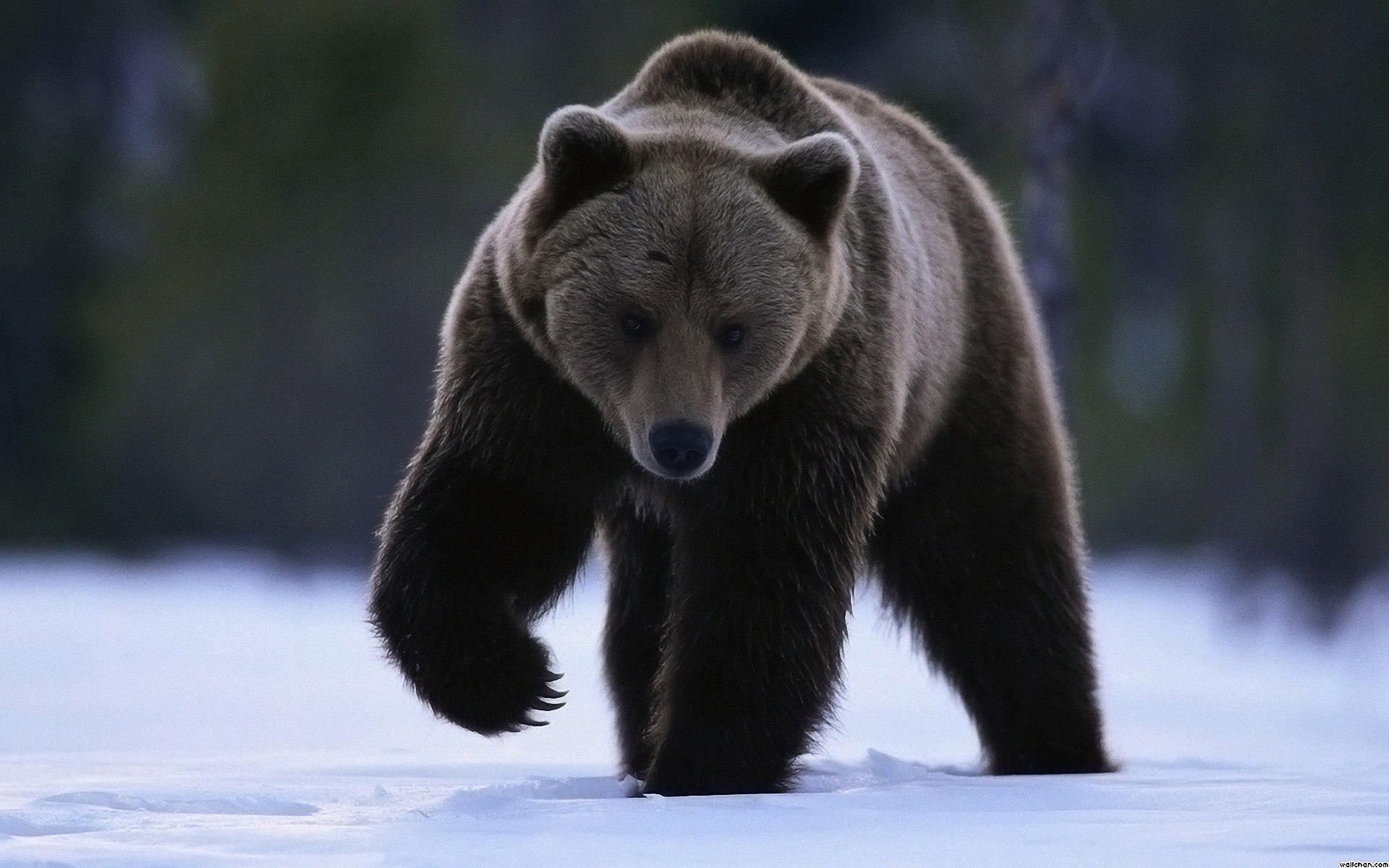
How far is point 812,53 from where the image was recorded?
2083cm

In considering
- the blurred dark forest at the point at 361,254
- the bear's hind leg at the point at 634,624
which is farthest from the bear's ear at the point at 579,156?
the blurred dark forest at the point at 361,254

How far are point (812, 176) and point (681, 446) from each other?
81cm

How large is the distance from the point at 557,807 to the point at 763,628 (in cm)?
90

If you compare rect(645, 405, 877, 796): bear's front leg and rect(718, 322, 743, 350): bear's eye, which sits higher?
rect(718, 322, 743, 350): bear's eye

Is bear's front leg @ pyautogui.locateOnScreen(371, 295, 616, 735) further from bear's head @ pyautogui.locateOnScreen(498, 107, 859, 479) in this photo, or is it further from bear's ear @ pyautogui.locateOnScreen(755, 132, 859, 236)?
bear's ear @ pyautogui.locateOnScreen(755, 132, 859, 236)

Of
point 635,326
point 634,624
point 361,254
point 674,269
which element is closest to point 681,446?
point 635,326

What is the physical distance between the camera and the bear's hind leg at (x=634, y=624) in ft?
18.4

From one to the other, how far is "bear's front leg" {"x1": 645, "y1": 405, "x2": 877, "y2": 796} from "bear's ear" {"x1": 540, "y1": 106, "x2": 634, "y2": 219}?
72cm

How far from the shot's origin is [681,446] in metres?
4.42

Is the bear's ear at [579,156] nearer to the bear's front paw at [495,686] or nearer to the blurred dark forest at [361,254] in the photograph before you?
the bear's front paw at [495,686]

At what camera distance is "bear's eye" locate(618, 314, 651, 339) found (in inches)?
182

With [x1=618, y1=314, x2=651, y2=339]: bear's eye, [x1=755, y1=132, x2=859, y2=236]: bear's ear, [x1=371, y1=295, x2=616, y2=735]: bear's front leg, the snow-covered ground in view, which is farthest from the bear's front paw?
[x1=755, y1=132, x2=859, y2=236]: bear's ear

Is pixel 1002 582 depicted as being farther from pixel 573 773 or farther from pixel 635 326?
pixel 635 326

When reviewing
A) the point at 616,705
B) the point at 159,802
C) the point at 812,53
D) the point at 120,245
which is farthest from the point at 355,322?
the point at 159,802
